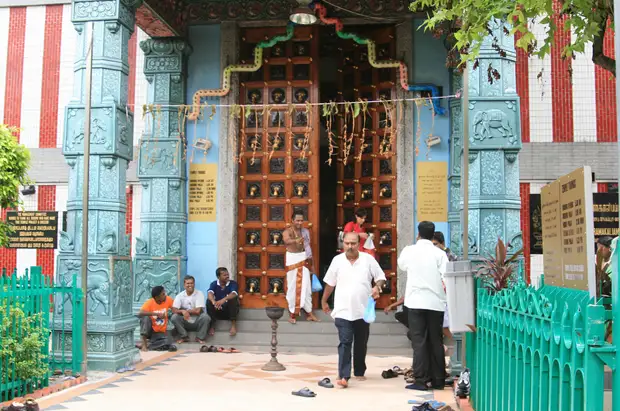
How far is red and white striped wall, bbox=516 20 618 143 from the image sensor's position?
12.9 metres

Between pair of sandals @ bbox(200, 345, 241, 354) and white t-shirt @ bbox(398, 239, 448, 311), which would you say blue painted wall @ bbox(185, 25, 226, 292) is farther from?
white t-shirt @ bbox(398, 239, 448, 311)

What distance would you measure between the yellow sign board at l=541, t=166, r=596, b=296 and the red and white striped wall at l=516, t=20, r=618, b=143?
794 cm

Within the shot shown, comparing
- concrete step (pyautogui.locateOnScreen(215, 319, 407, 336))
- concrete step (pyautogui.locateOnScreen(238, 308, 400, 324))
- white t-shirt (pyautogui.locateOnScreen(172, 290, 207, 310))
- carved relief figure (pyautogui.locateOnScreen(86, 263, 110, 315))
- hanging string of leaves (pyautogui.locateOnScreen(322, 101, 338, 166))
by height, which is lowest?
concrete step (pyautogui.locateOnScreen(215, 319, 407, 336))

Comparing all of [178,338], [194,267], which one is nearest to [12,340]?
[178,338]

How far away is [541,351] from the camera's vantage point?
12.1 ft

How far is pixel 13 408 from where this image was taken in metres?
6.34

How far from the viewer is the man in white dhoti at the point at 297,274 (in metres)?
11.4

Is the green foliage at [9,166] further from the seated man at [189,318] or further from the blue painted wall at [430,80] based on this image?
the blue painted wall at [430,80]

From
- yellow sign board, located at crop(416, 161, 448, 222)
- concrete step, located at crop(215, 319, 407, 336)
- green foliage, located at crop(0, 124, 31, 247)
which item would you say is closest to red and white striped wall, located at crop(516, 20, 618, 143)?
yellow sign board, located at crop(416, 161, 448, 222)

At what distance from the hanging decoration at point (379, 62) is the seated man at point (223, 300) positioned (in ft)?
14.2

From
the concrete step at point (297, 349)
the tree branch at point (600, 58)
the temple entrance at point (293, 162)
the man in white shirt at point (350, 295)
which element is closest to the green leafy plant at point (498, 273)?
the man in white shirt at point (350, 295)

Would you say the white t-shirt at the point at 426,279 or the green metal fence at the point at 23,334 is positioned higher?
the white t-shirt at the point at 426,279

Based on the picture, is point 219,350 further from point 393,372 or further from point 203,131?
Result: point 203,131

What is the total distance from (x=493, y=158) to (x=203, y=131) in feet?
19.1
